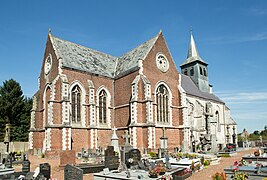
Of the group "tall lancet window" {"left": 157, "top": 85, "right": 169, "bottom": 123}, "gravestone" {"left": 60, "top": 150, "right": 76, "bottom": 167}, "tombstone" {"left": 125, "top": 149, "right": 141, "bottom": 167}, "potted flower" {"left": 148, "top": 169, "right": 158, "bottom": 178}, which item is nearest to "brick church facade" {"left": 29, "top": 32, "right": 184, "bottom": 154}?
"tall lancet window" {"left": 157, "top": 85, "right": 169, "bottom": 123}

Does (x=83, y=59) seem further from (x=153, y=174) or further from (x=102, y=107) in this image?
(x=153, y=174)

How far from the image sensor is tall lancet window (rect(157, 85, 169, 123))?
2575 cm

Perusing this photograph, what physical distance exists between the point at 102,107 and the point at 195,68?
74.2ft

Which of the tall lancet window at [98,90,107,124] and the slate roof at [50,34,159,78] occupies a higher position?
the slate roof at [50,34,159,78]

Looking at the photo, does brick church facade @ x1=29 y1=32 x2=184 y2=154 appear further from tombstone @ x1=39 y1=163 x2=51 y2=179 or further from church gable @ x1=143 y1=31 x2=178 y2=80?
tombstone @ x1=39 y1=163 x2=51 y2=179

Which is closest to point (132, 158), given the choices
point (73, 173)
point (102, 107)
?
point (73, 173)

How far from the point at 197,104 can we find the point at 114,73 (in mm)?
15012

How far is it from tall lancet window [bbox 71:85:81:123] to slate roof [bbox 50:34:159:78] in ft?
7.54

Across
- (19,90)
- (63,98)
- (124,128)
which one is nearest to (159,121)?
(124,128)

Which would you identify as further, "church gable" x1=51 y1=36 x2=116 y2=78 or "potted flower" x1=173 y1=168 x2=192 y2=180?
"church gable" x1=51 y1=36 x2=116 y2=78

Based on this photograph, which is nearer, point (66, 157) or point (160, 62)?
point (66, 157)

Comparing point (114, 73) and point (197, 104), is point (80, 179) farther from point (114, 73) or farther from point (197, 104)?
point (197, 104)

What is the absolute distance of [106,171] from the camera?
11.1 metres

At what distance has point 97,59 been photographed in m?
28.9
